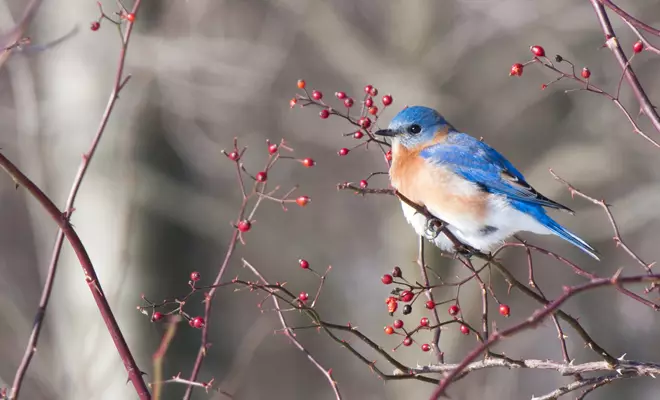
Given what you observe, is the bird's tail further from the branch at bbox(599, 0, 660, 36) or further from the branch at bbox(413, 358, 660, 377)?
the branch at bbox(599, 0, 660, 36)

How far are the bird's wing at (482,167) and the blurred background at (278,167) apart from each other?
2.07m

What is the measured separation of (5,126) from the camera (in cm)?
819

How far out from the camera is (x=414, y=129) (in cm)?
375

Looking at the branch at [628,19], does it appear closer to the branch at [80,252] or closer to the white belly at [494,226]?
the white belly at [494,226]

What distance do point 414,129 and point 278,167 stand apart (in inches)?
270

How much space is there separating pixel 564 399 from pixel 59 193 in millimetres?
5995

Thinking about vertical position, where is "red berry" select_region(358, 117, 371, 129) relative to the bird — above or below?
below

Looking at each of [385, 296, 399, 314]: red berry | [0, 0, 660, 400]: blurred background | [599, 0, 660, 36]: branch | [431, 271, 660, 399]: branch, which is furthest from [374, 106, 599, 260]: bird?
[0, 0, 660, 400]: blurred background

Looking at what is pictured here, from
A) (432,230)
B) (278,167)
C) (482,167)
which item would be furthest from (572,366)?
(278,167)

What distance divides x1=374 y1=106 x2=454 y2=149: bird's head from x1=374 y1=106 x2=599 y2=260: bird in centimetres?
2

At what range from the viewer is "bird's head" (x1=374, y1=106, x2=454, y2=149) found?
12.2 feet

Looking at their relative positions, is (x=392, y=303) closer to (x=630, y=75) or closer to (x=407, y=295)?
(x=407, y=295)

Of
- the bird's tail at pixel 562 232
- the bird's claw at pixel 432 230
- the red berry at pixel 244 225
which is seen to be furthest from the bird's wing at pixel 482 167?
the red berry at pixel 244 225

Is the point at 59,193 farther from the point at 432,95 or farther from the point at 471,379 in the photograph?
the point at 471,379
